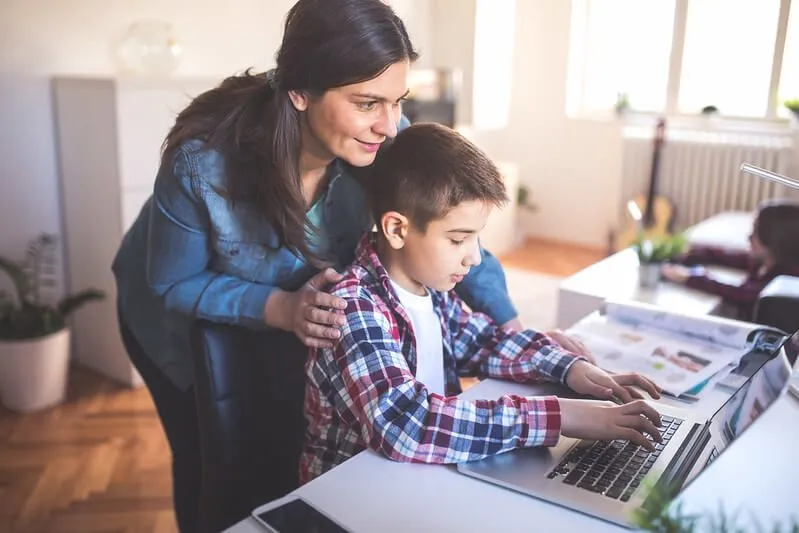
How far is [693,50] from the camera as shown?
1.70 metres

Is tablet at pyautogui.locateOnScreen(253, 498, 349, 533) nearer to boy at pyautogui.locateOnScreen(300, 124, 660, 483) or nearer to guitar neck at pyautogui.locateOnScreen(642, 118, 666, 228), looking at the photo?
boy at pyautogui.locateOnScreen(300, 124, 660, 483)

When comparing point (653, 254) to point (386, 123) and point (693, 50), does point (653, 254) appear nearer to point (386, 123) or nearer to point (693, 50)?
point (693, 50)

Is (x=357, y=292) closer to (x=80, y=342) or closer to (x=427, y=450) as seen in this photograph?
(x=427, y=450)

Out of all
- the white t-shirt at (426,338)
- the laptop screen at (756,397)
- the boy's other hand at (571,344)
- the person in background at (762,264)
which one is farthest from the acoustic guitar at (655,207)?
the laptop screen at (756,397)

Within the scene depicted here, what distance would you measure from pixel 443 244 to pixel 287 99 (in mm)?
284

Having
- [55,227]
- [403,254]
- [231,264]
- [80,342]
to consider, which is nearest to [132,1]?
[55,227]

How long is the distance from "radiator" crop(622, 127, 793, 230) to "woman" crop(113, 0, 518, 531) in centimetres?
289

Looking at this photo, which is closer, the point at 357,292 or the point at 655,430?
the point at 655,430

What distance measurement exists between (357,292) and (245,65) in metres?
2.26

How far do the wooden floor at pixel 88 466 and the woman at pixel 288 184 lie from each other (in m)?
0.81

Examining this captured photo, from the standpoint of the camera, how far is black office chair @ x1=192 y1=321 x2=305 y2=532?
1066mm

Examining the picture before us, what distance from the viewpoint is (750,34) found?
148 cm

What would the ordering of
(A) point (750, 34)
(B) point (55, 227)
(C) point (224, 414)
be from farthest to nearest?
1. (B) point (55, 227)
2. (A) point (750, 34)
3. (C) point (224, 414)

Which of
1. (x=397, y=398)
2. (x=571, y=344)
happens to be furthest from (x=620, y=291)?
(x=397, y=398)
